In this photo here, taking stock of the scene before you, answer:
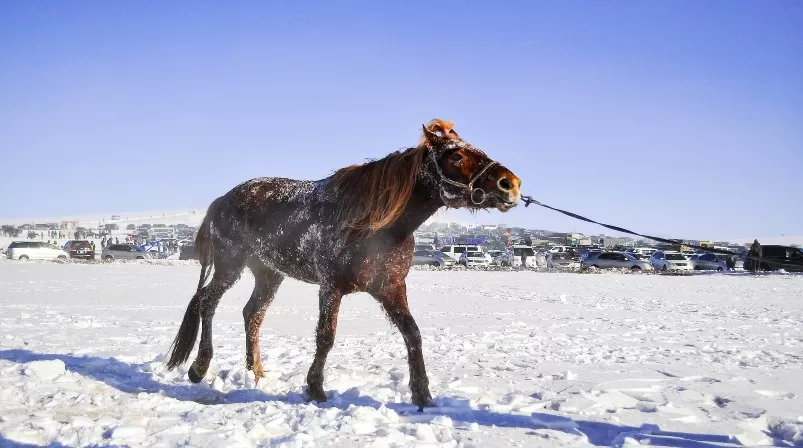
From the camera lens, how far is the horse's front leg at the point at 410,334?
396cm

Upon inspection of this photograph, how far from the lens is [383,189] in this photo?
4020mm

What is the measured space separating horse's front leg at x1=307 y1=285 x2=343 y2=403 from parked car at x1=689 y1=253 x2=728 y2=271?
116 ft

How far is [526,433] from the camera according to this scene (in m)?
3.35

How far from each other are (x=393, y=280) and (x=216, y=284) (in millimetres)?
2018

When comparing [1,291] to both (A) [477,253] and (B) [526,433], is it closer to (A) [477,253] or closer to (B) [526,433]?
(B) [526,433]

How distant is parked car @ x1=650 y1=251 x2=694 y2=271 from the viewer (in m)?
34.6

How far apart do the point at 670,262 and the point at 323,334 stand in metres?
35.2

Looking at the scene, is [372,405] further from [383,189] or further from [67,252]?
[67,252]

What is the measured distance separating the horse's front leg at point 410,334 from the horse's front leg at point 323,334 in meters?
0.33

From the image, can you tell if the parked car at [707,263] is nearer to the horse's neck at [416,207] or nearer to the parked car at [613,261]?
the parked car at [613,261]

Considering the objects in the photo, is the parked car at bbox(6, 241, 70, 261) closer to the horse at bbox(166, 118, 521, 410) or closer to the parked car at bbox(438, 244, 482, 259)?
the parked car at bbox(438, 244, 482, 259)

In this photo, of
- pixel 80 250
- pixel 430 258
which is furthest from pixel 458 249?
pixel 80 250

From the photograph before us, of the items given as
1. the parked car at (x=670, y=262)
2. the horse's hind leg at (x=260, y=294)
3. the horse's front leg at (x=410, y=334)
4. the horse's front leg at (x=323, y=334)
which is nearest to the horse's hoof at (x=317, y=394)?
the horse's front leg at (x=323, y=334)

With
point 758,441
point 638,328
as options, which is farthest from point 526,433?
point 638,328
